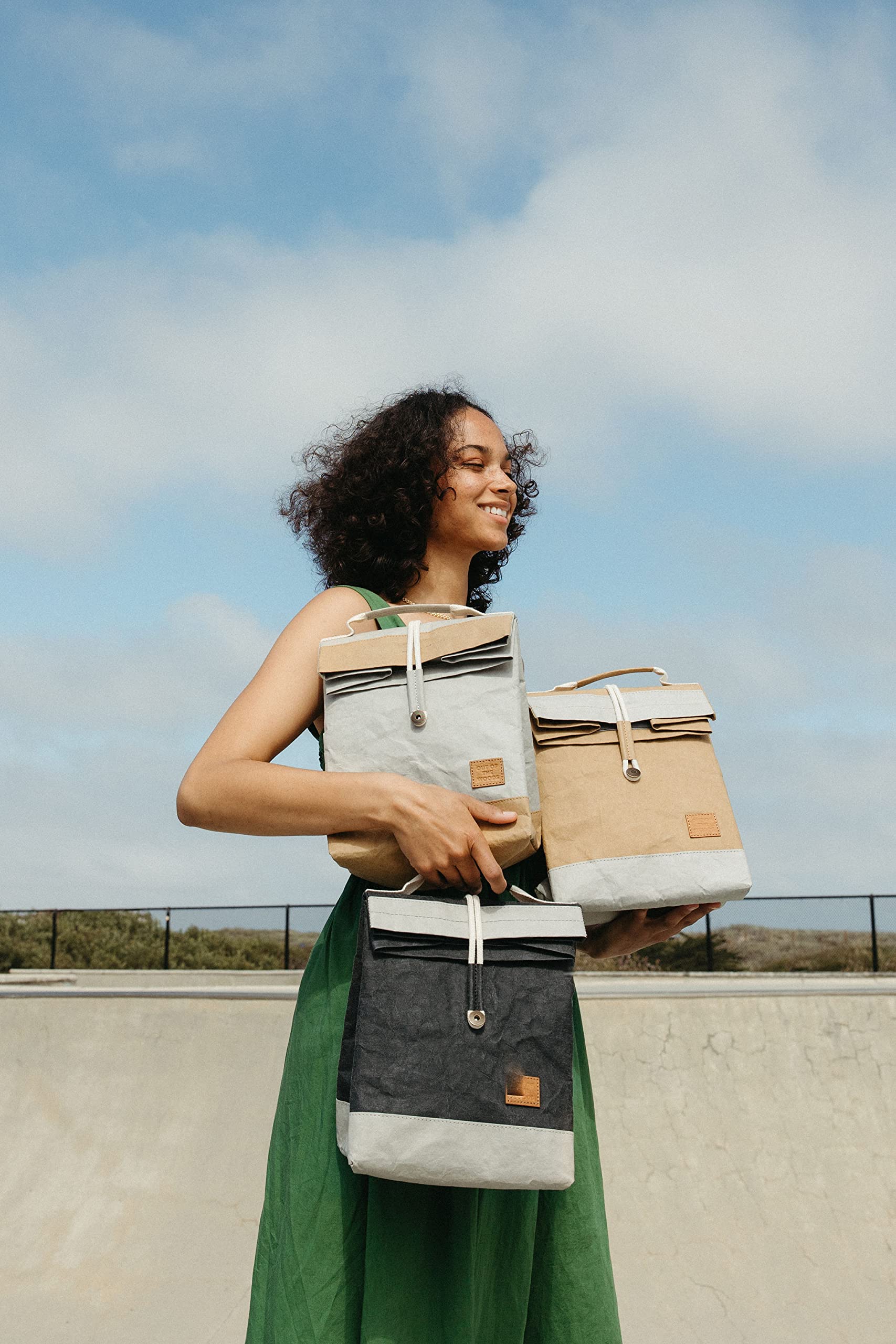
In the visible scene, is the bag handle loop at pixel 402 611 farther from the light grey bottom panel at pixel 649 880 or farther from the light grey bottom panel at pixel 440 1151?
the light grey bottom panel at pixel 440 1151

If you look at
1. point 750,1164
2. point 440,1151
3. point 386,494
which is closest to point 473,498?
point 386,494

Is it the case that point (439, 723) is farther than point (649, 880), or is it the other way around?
point (649, 880)

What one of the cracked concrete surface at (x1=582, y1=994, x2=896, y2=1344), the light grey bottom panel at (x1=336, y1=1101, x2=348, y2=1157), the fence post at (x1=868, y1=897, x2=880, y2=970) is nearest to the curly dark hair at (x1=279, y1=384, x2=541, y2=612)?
the light grey bottom panel at (x1=336, y1=1101, x2=348, y2=1157)

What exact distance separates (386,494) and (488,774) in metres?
0.78

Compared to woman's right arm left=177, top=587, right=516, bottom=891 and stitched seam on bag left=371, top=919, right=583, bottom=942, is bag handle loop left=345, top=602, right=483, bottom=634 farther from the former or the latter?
stitched seam on bag left=371, top=919, right=583, bottom=942

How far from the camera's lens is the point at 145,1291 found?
13.0ft

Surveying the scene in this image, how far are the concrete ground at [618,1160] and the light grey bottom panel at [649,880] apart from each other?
280cm

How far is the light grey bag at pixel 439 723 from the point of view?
4.75 feet

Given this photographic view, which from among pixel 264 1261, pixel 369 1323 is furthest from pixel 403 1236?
pixel 264 1261

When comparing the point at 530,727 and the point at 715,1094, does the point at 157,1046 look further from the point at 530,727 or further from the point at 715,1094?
the point at 530,727

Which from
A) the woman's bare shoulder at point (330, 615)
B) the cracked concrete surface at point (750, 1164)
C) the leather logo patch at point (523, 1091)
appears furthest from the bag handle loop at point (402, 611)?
the cracked concrete surface at point (750, 1164)

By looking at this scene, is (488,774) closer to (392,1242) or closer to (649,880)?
(649,880)

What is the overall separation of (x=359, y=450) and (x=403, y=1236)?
1.42 metres

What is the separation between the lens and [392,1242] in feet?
4.62
